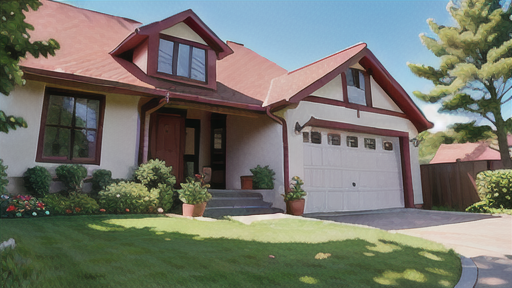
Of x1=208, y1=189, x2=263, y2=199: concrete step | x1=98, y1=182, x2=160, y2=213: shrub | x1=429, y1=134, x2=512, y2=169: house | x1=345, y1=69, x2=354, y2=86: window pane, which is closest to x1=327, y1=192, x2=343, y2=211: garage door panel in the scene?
x1=208, y1=189, x2=263, y2=199: concrete step

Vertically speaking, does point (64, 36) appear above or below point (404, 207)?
above

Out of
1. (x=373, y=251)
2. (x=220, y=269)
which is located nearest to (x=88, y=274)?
(x=220, y=269)

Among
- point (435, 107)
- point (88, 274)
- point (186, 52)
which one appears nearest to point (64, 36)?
point (186, 52)

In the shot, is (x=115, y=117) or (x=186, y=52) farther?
(x=186, y=52)

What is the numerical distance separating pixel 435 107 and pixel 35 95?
52.5 ft

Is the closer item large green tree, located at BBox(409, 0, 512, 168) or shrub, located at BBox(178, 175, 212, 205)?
shrub, located at BBox(178, 175, 212, 205)

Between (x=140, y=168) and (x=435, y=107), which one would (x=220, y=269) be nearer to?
(x=140, y=168)

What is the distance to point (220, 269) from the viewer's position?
308cm

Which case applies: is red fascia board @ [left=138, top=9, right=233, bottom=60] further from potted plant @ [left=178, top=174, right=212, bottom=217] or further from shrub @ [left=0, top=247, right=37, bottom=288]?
shrub @ [left=0, top=247, right=37, bottom=288]

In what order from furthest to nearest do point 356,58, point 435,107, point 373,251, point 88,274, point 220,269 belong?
point 435,107, point 356,58, point 373,251, point 220,269, point 88,274

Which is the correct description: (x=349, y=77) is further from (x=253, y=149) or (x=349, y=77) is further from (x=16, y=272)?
(x=16, y=272)

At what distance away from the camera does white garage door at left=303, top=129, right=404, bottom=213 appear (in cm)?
1002

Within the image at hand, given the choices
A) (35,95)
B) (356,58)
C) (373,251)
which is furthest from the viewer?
(356,58)

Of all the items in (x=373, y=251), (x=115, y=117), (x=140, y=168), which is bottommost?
(x=373, y=251)
